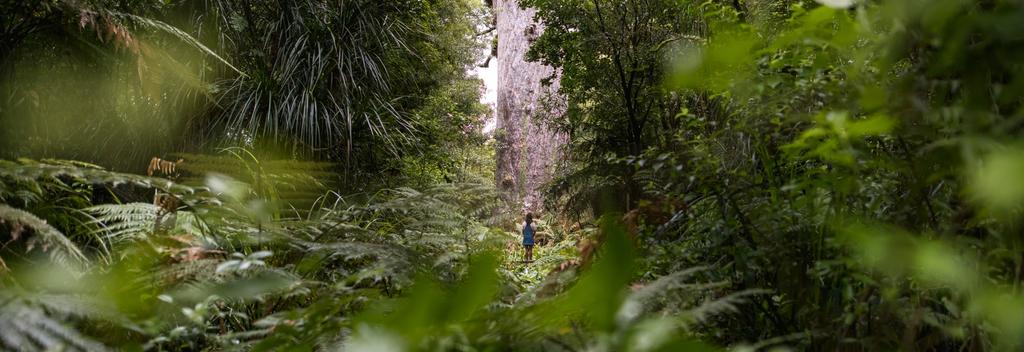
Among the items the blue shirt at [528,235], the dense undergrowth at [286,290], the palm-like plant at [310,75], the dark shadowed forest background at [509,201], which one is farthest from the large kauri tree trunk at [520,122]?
the dense undergrowth at [286,290]

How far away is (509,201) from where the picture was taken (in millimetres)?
3150

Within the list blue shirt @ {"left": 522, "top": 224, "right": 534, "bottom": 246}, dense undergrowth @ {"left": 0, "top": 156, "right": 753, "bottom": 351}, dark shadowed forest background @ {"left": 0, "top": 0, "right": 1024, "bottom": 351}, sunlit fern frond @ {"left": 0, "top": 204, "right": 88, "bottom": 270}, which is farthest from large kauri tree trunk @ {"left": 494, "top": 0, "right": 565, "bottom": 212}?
sunlit fern frond @ {"left": 0, "top": 204, "right": 88, "bottom": 270}

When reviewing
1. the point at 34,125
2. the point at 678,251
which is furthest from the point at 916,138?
the point at 34,125

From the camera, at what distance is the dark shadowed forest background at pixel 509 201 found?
529 mm

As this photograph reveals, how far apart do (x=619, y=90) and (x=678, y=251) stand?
4269 mm

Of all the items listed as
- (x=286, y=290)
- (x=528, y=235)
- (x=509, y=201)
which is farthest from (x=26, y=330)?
(x=528, y=235)

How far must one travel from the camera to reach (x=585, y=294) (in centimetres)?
37

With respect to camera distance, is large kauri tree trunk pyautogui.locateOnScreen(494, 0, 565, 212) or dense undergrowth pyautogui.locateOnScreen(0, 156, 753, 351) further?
large kauri tree trunk pyautogui.locateOnScreen(494, 0, 565, 212)

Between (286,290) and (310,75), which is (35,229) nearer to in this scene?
(286,290)

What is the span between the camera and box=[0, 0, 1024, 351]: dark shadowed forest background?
0.53m

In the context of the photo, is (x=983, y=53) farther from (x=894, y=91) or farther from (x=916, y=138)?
(x=916, y=138)

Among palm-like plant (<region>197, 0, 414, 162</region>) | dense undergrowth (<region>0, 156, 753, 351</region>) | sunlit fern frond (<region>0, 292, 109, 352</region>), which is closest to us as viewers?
dense undergrowth (<region>0, 156, 753, 351</region>)

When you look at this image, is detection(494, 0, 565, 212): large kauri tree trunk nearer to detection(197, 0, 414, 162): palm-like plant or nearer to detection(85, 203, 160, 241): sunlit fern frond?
detection(197, 0, 414, 162): palm-like plant

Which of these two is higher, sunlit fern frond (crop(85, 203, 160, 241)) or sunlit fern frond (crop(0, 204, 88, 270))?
sunlit fern frond (crop(0, 204, 88, 270))
